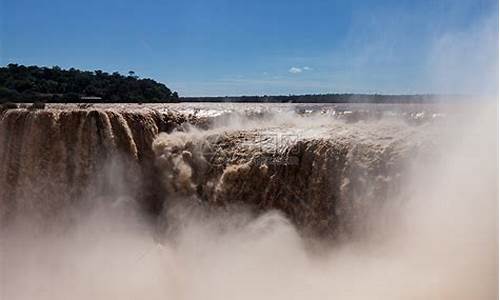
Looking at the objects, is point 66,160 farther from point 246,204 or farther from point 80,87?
point 80,87

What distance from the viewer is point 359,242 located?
6781mm

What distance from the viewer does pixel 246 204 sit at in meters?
7.84

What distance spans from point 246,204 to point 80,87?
14483 millimetres

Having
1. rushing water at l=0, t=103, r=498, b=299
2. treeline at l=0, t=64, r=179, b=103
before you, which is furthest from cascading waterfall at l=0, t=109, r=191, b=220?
treeline at l=0, t=64, r=179, b=103

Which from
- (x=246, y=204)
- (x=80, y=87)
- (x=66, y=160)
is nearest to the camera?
(x=246, y=204)

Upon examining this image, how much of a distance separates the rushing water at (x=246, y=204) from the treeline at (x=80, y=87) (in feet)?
22.5

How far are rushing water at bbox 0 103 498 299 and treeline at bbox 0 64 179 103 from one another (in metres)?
6.85

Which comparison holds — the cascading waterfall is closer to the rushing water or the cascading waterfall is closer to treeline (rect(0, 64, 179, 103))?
the rushing water

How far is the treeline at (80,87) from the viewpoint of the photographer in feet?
52.9

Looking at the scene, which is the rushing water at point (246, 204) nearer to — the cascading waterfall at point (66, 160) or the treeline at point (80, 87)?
the cascading waterfall at point (66, 160)

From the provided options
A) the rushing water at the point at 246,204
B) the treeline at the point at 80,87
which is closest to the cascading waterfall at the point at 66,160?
the rushing water at the point at 246,204

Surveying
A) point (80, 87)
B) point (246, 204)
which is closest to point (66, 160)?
point (246, 204)

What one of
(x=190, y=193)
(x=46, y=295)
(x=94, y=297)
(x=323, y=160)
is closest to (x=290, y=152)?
(x=323, y=160)

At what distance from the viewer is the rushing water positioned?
239 inches
